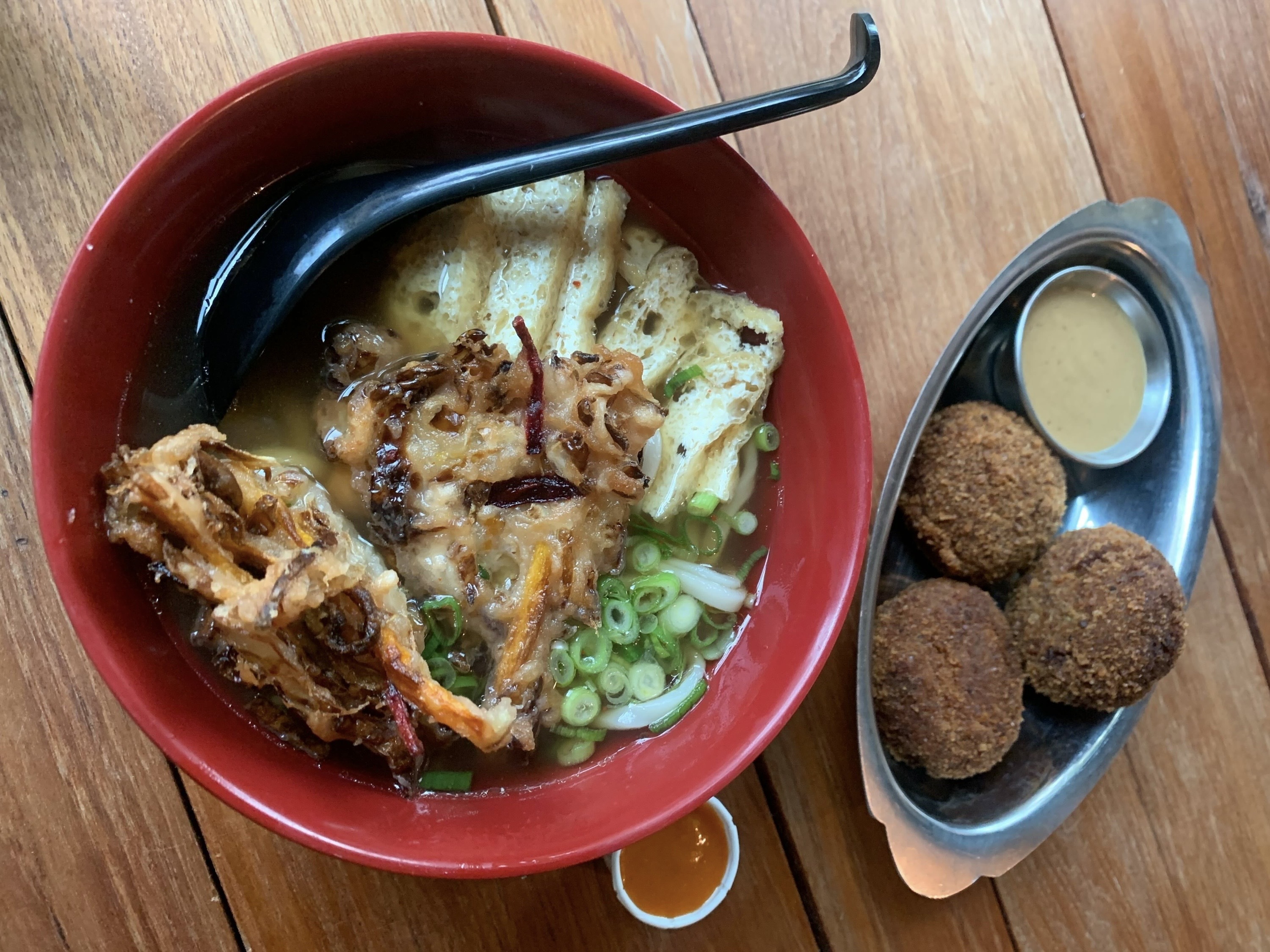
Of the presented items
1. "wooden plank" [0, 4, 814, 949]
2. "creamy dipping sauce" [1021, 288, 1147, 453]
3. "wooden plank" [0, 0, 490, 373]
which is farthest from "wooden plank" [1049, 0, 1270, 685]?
"wooden plank" [0, 0, 490, 373]

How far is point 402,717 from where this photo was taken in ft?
4.56

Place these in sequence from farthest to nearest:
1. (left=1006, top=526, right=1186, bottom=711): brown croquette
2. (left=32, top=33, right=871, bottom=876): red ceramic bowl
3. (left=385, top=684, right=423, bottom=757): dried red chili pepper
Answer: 1. (left=1006, top=526, right=1186, bottom=711): brown croquette
2. (left=385, top=684, right=423, bottom=757): dried red chili pepper
3. (left=32, top=33, right=871, bottom=876): red ceramic bowl

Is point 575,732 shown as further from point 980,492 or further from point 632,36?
point 632,36

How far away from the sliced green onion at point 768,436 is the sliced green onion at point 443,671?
2.34ft

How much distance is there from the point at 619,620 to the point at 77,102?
1356 millimetres

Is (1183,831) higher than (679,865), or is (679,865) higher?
(679,865)

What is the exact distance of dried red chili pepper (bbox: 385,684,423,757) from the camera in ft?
4.56

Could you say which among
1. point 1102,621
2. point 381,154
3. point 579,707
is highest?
point 381,154

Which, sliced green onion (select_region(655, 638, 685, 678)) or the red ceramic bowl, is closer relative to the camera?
the red ceramic bowl

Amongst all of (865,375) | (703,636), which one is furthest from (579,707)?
(865,375)

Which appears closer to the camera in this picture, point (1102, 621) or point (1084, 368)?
point (1102, 621)

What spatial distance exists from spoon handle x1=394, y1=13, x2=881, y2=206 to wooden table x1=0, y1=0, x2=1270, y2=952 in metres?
0.37

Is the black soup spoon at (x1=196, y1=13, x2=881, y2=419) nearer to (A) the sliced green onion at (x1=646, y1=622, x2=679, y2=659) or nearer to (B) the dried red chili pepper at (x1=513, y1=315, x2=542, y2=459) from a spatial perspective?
(B) the dried red chili pepper at (x1=513, y1=315, x2=542, y2=459)

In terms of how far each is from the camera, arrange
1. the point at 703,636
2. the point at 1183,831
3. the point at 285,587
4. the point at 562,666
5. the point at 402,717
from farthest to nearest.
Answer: the point at 1183,831, the point at 703,636, the point at 562,666, the point at 402,717, the point at 285,587
